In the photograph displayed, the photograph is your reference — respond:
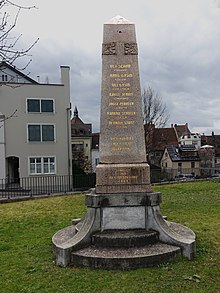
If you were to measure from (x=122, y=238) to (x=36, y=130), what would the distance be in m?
26.4

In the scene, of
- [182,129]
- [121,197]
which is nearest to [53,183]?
[121,197]

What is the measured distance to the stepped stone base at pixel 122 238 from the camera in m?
6.01

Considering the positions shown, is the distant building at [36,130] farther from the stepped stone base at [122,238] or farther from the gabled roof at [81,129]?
the stepped stone base at [122,238]

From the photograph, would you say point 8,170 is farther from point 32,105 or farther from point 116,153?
point 116,153

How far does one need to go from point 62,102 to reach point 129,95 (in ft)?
83.8

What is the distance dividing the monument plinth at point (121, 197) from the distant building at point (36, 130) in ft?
79.0

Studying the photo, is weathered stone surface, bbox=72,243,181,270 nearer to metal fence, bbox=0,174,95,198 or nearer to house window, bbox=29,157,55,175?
metal fence, bbox=0,174,95,198

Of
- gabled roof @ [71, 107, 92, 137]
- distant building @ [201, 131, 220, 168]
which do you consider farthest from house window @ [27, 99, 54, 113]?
distant building @ [201, 131, 220, 168]

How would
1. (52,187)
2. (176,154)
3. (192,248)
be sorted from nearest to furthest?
(192,248)
(52,187)
(176,154)

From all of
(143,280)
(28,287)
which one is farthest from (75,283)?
(143,280)

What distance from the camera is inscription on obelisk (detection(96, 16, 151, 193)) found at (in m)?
7.12

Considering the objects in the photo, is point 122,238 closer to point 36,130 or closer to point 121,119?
point 121,119

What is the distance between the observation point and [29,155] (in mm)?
31312

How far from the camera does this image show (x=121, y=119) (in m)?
7.38
